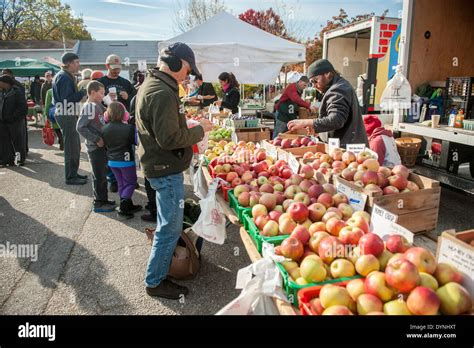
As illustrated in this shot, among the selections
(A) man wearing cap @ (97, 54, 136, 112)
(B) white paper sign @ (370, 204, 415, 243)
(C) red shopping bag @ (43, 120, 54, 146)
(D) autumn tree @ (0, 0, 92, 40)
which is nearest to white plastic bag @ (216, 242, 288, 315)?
(B) white paper sign @ (370, 204, 415, 243)

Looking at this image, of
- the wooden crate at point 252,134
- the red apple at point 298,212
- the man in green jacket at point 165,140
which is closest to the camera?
the red apple at point 298,212

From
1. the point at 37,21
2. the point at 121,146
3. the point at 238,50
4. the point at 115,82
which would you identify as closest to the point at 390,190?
the point at 121,146

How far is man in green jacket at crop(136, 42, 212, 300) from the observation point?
8.66ft

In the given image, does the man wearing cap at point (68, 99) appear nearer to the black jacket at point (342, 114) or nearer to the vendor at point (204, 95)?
the vendor at point (204, 95)

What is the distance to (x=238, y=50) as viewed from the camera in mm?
7801

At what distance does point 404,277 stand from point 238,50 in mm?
7017

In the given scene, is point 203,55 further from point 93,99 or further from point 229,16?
point 93,99

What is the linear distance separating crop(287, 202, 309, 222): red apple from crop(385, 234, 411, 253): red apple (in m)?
0.67

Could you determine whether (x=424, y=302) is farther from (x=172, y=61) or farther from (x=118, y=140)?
(x=118, y=140)

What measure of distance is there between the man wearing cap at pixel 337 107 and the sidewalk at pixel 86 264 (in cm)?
173

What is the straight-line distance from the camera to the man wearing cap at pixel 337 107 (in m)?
3.74

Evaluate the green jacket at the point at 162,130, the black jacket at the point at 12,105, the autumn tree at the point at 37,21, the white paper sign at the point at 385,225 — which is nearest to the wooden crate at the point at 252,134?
the green jacket at the point at 162,130

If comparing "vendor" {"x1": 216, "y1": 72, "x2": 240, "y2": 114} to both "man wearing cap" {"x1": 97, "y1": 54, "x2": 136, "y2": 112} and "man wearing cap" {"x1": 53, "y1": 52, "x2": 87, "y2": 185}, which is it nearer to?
"man wearing cap" {"x1": 97, "y1": 54, "x2": 136, "y2": 112}
